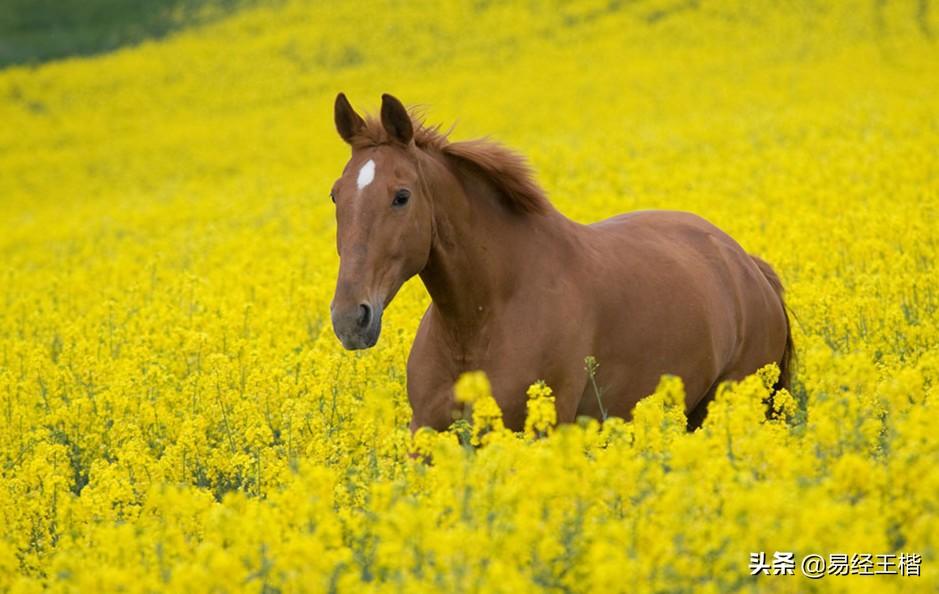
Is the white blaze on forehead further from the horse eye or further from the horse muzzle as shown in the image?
the horse muzzle

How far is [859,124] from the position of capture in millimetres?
20375

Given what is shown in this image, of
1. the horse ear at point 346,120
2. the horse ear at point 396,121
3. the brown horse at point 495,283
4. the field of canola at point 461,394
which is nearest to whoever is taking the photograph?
the field of canola at point 461,394

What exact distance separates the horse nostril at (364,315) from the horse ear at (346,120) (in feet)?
2.92

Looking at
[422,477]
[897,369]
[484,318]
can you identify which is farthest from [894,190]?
[422,477]

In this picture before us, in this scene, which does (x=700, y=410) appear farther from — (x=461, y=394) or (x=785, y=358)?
(x=461, y=394)

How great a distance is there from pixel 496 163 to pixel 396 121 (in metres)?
0.57

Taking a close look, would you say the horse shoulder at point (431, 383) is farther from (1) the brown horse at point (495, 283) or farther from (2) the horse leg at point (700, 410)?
(2) the horse leg at point (700, 410)

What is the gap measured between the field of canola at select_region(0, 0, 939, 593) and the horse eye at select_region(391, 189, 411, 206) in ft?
3.36

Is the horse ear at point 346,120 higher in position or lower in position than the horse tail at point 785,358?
higher

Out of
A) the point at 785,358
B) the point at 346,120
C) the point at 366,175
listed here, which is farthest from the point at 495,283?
the point at 785,358

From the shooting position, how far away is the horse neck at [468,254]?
5.50 meters

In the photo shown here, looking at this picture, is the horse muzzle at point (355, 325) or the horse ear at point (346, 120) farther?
the horse ear at point (346, 120)

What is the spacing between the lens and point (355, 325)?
4.87 metres

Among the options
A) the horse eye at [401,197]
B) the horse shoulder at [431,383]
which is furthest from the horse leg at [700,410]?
the horse eye at [401,197]
